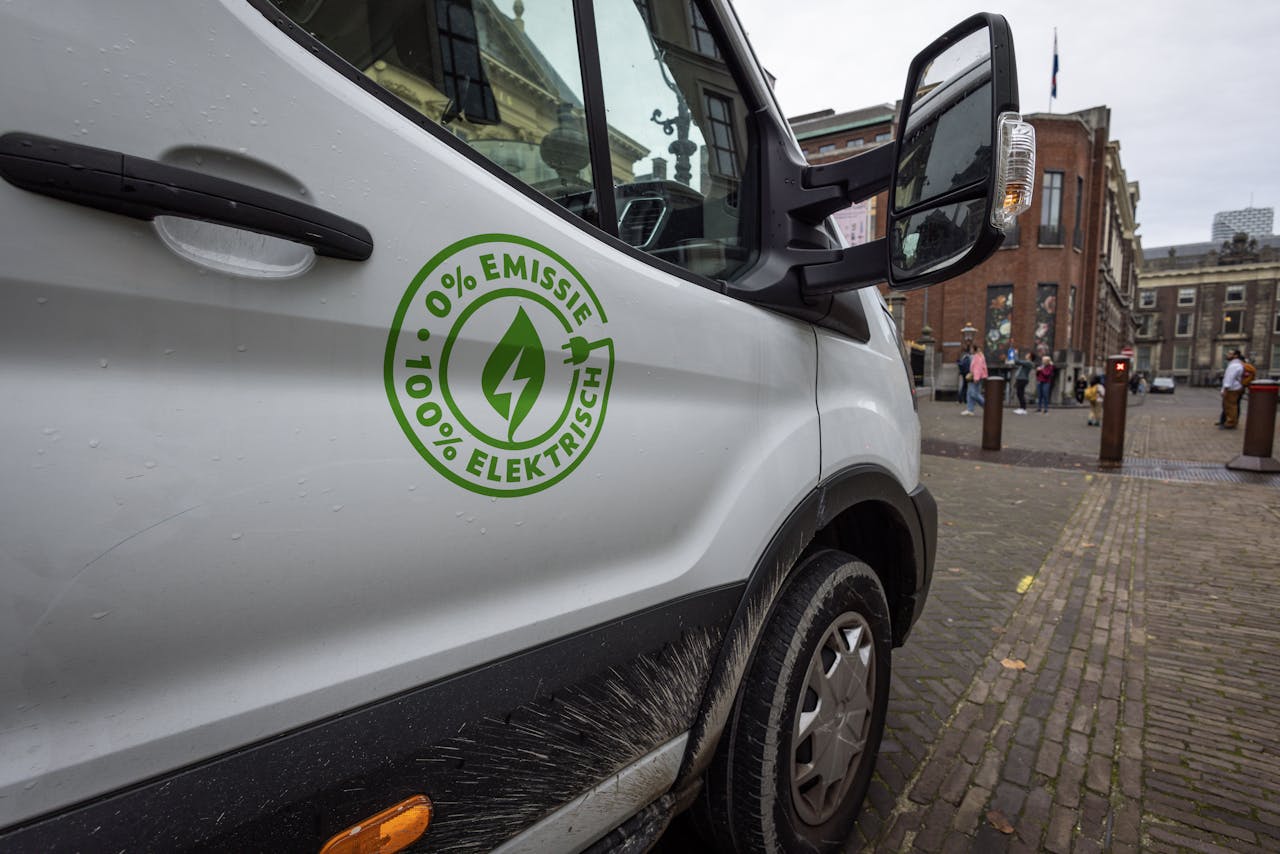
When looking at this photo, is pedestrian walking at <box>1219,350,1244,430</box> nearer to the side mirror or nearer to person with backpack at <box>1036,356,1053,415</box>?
person with backpack at <box>1036,356,1053,415</box>

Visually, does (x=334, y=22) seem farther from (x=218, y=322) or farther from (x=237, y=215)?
(x=218, y=322)

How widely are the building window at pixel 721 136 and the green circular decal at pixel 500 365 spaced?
0.78 m

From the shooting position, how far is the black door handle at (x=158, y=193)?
2.05 ft

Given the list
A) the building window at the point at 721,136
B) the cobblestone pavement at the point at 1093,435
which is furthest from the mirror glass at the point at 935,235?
the cobblestone pavement at the point at 1093,435

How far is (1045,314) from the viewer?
28.2 m

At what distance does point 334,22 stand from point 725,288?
0.91 meters

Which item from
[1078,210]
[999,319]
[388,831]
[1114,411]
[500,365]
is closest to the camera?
[388,831]

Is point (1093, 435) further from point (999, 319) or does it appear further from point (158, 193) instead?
point (999, 319)

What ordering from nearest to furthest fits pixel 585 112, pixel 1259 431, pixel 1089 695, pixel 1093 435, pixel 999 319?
1. pixel 585 112
2. pixel 1089 695
3. pixel 1259 431
4. pixel 1093 435
5. pixel 999 319

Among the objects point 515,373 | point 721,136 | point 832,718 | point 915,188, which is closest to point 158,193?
point 515,373

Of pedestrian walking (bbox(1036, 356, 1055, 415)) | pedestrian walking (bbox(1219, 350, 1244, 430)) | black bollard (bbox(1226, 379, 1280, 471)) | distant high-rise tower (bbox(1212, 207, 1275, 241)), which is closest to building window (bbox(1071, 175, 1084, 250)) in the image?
pedestrian walking (bbox(1036, 356, 1055, 415))

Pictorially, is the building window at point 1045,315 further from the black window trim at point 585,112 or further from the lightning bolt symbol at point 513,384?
the lightning bolt symbol at point 513,384

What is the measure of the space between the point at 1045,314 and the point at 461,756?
33.0m

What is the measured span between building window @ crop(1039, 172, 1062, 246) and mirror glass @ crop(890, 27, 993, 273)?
105 ft
